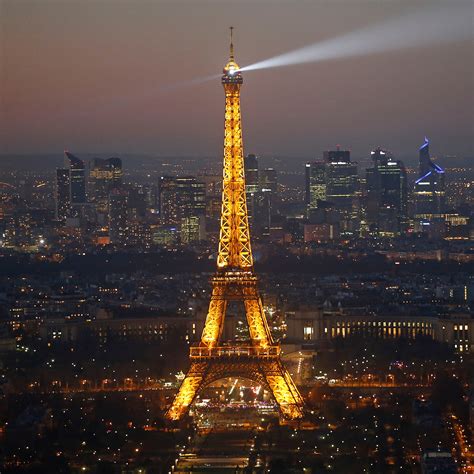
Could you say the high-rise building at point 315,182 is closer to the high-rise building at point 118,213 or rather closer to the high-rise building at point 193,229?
the high-rise building at point 118,213

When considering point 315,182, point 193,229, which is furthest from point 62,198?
point 315,182

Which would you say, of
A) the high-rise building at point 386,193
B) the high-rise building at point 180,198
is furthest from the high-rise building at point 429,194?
the high-rise building at point 180,198

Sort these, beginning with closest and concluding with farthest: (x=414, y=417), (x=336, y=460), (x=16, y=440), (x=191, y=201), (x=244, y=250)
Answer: (x=336, y=460)
(x=16, y=440)
(x=414, y=417)
(x=244, y=250)
(x=191, y=201)

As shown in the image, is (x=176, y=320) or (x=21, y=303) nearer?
(x=176, y=320)

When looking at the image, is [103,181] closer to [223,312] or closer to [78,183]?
[78,183]

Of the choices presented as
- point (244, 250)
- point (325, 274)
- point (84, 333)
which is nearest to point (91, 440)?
point (244, 250)

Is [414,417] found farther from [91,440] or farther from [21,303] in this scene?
[21,303]
